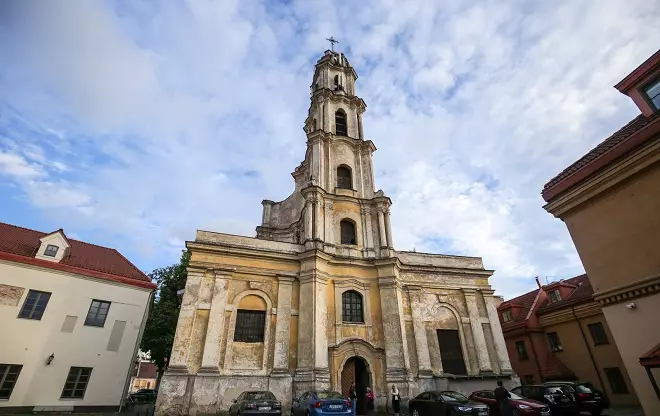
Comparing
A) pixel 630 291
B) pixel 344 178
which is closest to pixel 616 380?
pixel 630 291

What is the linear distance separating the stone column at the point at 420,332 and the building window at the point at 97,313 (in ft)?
61.1

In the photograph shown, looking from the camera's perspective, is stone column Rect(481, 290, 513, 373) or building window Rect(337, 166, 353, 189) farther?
building window Rect(337, 166, 353, 189)

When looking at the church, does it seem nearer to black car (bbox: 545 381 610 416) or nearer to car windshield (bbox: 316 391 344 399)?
car windshield (bbox: 316 391 344 399)

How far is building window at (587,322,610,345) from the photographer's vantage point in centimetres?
2201

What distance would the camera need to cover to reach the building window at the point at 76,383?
59.0 ft

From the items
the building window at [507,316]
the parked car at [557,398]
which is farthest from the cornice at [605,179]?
the building window at [507,316]

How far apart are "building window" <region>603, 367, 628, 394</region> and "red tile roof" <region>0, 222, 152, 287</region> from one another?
97.1 ft

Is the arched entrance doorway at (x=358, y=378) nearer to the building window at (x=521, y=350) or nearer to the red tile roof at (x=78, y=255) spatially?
the red tile roof at (x=78, y=255)

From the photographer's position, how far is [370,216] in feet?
82.0

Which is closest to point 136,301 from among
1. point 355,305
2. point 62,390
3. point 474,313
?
point 62,390

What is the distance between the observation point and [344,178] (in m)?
26.7

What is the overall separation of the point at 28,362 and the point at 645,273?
25709 millimetres

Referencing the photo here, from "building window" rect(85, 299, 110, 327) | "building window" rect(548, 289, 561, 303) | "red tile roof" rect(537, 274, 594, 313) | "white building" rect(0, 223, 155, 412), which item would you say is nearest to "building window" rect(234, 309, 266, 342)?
"white building" rect(0, 223, 155, 412)

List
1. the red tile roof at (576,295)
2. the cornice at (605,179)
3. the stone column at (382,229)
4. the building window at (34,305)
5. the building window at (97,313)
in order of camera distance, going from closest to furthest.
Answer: the cornice at (605,179)
the building window at (34,305)
the building window at (97,313)
the stone column at (382,229)
the red tile roof at (576,295)
